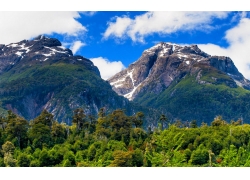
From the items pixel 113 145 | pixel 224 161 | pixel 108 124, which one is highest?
pixel 108 124

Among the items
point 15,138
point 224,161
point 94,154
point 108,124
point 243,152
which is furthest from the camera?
point 108,124

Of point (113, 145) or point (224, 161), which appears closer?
point (224, 161)

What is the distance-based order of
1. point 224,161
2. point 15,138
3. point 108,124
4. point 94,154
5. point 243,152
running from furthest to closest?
1. point 108,124
2. point 15,138
3. point 94,154
4. point 243,152
5. point 224,161

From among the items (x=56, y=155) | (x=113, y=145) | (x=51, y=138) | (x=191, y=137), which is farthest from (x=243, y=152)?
(x=51, y=138)

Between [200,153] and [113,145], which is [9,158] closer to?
[113,145]

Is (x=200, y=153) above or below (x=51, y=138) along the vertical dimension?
below

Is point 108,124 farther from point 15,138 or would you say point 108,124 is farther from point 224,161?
point 224,161
